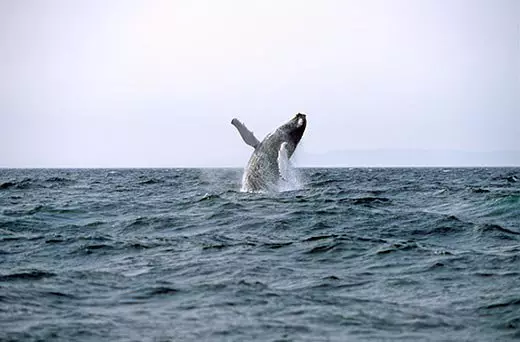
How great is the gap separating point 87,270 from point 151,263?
3.32 ft

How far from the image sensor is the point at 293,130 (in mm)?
19547

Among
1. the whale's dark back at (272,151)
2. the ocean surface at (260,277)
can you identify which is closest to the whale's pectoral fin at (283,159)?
the whale's dark back at (272,151)

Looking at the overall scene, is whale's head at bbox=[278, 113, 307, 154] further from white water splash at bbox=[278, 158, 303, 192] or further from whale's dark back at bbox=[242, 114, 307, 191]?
white water splash at bbox=[278, 158, 303, 192]

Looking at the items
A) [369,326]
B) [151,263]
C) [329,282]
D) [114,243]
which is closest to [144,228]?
[114,243]

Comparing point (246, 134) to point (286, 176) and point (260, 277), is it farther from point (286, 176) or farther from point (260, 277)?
point (260, 277)

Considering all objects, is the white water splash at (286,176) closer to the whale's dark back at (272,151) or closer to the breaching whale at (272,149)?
the breaching whale at (272,149)

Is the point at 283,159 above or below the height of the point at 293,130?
below

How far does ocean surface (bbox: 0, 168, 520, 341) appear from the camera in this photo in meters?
6.86

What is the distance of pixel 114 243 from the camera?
12.3 metres

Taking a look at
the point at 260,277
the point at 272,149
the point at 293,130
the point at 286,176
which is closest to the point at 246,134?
the point at 272,149

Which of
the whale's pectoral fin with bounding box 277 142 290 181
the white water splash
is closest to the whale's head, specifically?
the whale's pectoral fin with bounding box 277 142 290 181

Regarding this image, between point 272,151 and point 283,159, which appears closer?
point 283,159

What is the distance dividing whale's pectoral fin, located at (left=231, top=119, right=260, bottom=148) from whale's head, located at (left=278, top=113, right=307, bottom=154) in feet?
2.89

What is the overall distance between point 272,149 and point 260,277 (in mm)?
10670
